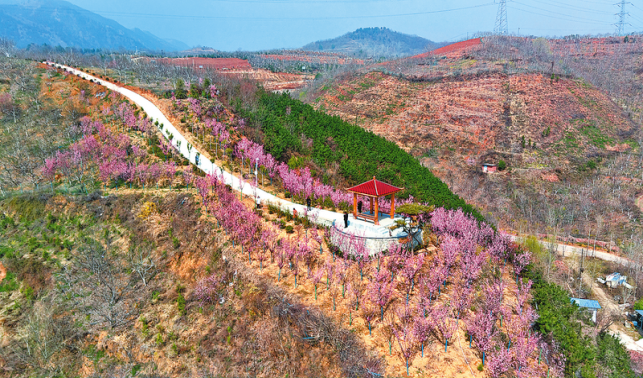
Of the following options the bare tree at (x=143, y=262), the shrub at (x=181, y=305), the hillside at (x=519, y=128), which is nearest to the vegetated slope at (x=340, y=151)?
the hillside at (x=519, y=128)

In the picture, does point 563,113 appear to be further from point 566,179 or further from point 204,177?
point 204,177

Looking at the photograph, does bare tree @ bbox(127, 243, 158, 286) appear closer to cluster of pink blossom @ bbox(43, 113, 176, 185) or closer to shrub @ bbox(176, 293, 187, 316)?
shrub @ bbox(176, 293, 187, 316)

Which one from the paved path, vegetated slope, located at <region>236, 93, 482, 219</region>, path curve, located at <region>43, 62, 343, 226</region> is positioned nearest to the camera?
path curve, located at <region>43, 62, 343, 226</region>

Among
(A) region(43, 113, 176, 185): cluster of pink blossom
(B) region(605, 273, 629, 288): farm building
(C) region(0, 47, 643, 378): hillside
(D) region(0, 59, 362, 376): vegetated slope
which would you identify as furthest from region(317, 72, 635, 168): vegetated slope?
(D) region(0, 59, 362, 376): vegetated slope

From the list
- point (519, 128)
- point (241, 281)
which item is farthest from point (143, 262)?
point (519, 128)

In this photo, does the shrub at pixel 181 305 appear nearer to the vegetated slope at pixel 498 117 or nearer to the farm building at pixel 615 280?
the farm building at pixel 615 280
